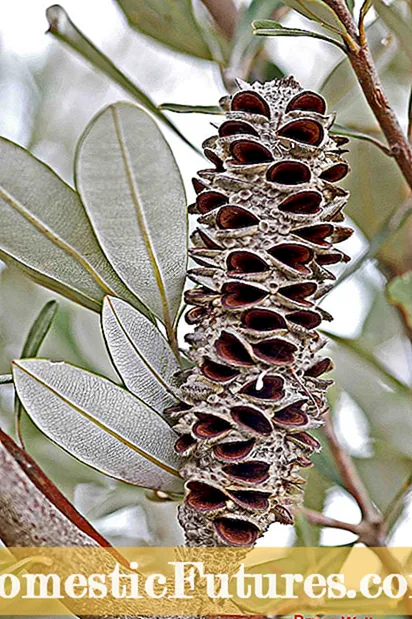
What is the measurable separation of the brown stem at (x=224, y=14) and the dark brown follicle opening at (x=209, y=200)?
1.16 feet

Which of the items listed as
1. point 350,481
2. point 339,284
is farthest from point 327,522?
point 339,284

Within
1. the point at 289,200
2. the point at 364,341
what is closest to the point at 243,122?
the point at 289,200

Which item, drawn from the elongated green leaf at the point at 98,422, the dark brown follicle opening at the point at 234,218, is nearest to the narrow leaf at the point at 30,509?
the elongated green leaf at the point at 98,422

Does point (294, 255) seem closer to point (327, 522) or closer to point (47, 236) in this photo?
point (47, 236)

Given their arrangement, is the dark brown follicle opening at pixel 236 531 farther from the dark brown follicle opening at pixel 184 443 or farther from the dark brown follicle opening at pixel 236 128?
the dark brown follicle opening at pixel 236 128

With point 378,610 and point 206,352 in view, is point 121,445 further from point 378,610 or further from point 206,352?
point 378,610

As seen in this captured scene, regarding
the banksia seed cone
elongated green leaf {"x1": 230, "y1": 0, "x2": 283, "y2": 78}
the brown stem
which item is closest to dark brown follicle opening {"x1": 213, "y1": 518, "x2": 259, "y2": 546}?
the banksia seed cone

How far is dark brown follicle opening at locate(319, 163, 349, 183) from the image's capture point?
0.36m

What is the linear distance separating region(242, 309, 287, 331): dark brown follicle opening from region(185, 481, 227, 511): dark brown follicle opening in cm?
7

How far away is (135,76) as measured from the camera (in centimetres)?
118

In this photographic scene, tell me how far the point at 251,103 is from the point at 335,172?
0.05m

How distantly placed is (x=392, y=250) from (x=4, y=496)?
0.45m

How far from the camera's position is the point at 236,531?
340mm

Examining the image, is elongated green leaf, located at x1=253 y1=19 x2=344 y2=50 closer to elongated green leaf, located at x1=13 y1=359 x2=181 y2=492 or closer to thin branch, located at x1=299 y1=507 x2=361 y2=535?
elongated green leaf, located at x1=13 y1=359 x2=181 y2=492
